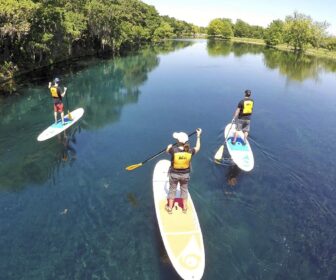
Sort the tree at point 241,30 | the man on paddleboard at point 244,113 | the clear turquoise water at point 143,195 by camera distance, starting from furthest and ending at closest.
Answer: the tree at point 241,30, the man on paddleboard at point 244,113, the clear turquoise water at point 143,195

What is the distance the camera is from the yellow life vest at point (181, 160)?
930cm

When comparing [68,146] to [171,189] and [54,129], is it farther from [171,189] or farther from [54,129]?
[171,189]

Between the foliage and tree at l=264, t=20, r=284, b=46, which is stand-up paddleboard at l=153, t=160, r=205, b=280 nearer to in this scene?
tree at l=264, t=20, r=284, b=46

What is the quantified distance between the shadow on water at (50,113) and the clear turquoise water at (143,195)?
9cm

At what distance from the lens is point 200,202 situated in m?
12.4

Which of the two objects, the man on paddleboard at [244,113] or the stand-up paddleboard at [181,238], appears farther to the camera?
the man on paddleboard at [244,113]

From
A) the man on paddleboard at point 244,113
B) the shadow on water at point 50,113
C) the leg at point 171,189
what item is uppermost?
the man on paddleboard at point 244,113

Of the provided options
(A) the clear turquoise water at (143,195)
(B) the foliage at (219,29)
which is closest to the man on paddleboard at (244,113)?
(A) the clear turquoise water at (143,195)

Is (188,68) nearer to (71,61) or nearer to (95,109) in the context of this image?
(71,61)

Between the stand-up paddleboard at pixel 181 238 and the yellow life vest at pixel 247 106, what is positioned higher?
the yellow life vest at pixel 247 106

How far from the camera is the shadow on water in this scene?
14.6 meters

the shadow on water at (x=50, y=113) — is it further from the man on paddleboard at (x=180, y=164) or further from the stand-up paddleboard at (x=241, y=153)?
the stand-up paddleboard at (x=241, y=153)

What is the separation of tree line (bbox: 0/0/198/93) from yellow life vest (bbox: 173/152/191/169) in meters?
27.9

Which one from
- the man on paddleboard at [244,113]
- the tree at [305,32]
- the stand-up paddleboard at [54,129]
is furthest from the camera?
the tree at [305,32]
